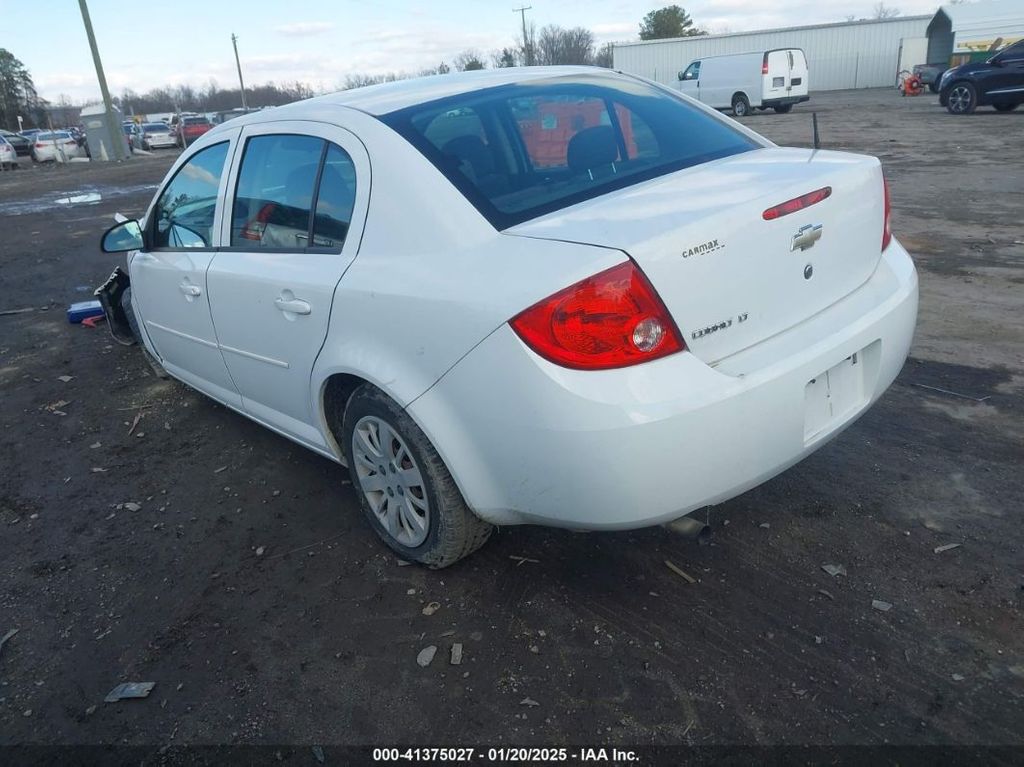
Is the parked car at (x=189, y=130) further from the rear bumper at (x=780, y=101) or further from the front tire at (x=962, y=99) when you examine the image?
the front tire at (x=962, y=99)

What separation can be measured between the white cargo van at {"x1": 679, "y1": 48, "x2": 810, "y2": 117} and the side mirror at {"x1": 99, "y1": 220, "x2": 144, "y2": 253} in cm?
2881

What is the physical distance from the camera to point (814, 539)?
295 cm

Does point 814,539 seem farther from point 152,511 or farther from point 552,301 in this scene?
point 152,511

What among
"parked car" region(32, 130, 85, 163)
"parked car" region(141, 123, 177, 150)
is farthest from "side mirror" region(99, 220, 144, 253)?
"parked car" region(141, 123, 177, 150)

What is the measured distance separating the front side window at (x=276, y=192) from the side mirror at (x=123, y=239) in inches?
44.0

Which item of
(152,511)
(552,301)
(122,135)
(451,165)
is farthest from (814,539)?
(122,135)

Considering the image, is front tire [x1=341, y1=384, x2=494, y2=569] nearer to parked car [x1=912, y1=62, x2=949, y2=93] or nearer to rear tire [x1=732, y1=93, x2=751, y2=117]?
rear tire [x1=732, y1=93, x2=751, y2=117]

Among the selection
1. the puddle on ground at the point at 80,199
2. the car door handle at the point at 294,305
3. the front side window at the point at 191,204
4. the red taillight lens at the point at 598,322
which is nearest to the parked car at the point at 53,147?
the puddle on ground at the point at 80,199

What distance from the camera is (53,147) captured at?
116 ft

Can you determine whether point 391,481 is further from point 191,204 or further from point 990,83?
point 990,83

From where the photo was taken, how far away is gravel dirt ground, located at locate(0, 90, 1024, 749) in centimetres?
225

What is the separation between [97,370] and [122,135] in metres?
31.4

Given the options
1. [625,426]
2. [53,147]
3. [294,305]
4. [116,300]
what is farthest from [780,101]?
[53,147]

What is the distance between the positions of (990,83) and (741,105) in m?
11.2
